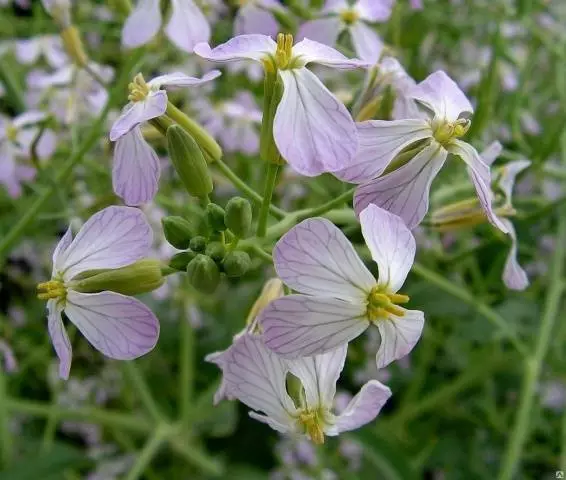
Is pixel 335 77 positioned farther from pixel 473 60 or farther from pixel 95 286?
pixel 95 286

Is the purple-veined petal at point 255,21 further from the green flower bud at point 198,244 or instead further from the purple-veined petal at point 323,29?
the green flower bud at point 198,244

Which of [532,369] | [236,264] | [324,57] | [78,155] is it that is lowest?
[532,369]

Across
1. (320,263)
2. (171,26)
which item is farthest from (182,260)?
(171,26)

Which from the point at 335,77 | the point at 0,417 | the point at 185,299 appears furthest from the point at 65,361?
the point at 335,77

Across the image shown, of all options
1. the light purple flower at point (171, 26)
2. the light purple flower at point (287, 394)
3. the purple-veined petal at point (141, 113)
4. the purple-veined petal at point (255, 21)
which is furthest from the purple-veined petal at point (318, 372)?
the purple-veined petal at point (255, 21)

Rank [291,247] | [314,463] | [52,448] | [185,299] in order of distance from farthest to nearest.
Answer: [314,463]
[185,299]
[52,448]
[291,247]

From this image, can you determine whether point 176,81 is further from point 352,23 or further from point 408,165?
point 352,23

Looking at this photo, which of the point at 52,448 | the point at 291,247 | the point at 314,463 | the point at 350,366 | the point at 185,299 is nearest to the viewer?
the point at 291,247
